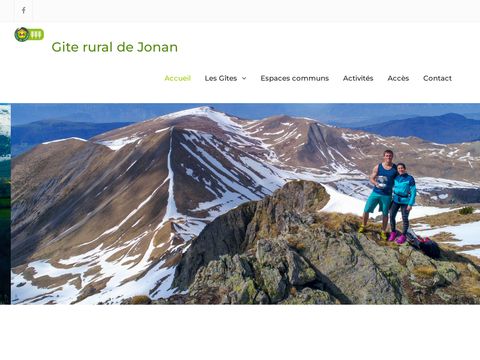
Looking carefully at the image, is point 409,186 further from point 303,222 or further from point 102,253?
point 102,253

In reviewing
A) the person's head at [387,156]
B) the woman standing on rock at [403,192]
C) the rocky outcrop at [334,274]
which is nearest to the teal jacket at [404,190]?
the woman standing on rock at [403,192]

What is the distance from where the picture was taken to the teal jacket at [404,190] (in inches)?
820

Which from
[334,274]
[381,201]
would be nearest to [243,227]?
[334,274]

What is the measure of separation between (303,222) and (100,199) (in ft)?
545

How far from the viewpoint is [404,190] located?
21.0 metres

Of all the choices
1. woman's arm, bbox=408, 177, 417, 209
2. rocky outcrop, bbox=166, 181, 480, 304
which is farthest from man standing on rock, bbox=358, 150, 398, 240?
rocky outcrop, bbox=166, 181, 480, 304

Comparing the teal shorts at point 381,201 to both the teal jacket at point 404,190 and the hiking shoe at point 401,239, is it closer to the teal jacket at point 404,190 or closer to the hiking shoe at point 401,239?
the teal jacket at point 404,190

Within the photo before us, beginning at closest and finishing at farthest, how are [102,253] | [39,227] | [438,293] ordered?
1. [438,293]
2. [102,253]
3. [39,227]

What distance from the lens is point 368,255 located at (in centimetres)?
2342

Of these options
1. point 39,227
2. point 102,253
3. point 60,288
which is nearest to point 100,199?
point 39,227
